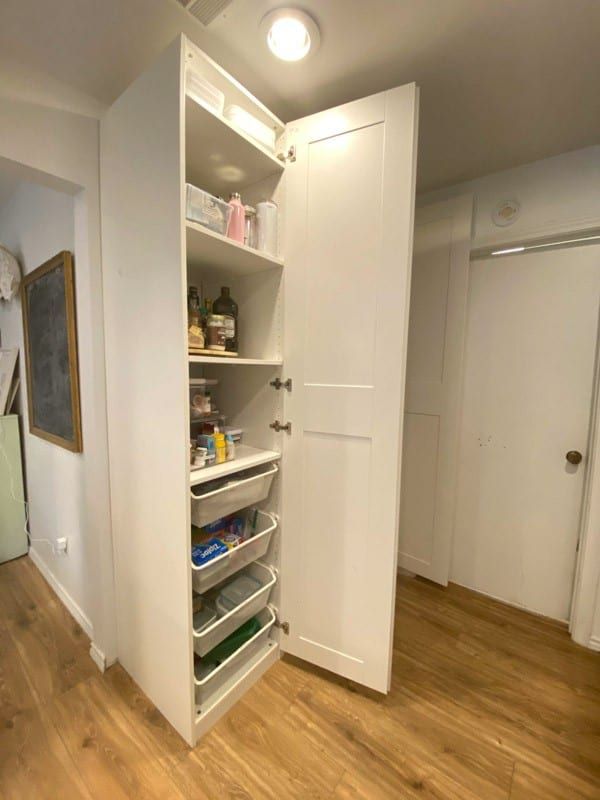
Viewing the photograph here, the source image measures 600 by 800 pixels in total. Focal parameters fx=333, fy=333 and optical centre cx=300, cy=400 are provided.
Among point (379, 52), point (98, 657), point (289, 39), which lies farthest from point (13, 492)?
point (379, 52)

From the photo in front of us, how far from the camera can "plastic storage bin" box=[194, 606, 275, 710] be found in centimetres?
126

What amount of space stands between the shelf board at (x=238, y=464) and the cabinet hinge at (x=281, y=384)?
29 cm

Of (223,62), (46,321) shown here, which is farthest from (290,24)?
(46,321)

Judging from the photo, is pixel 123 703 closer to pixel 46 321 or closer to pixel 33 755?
pixel 33 755

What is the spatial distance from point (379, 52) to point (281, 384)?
3.94ft

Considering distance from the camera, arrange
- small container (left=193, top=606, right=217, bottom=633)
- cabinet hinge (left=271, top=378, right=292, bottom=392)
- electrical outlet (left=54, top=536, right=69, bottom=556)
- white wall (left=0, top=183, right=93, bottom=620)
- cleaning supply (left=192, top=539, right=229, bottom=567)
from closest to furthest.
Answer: cleaning supply (left=192, top=539, right=229, bottom=567), small container (left=193, top=606, right=217, bottom=633), cabinet hinge (left=271, top=378, right=292, bottom=392), white wall (left=0, top=183, right=93, bottom=620), electrical outlet (left=54, top=536, right=69, bottom=556)

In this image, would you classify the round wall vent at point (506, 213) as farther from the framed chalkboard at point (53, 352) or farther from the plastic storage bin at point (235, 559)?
the framed chalkboard at point (53, 352)

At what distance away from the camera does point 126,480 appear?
136 centimetres

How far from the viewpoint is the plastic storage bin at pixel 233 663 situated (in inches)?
49.8

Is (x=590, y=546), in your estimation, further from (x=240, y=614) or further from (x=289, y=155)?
(x=289, y=155)

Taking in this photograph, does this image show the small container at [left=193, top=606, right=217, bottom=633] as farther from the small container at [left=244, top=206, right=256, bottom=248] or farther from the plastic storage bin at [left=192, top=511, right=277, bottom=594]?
the small container at [left=244, top=206, right=256, bottom=248]

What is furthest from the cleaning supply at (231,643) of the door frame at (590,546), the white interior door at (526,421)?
the door frame at (590,546)

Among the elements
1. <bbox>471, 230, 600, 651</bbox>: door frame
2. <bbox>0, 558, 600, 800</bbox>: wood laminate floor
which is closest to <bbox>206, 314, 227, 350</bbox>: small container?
<bbox>0, 558, 600, 800</bbox>: wood laminate floor

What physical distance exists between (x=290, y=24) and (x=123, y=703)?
2.49 metres
